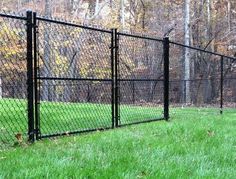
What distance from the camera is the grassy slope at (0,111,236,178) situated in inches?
160

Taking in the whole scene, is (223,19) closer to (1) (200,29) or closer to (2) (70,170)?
(1) (200,29)

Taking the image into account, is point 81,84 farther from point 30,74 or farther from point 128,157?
point 128,157

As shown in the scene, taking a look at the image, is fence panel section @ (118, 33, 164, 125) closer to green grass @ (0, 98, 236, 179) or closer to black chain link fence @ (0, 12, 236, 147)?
black chain link fence @ (0, 12, 236, 147)

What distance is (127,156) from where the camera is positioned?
485 centimetres

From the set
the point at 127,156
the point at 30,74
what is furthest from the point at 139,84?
the point at 127,156

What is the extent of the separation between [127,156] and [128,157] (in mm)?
52

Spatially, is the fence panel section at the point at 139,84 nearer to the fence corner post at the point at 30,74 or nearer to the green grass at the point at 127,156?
the green grass at the point at 127,156

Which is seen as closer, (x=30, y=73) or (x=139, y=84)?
(x=30, y=73)

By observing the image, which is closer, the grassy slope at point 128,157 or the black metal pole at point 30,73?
the grassy slope at point 128,157

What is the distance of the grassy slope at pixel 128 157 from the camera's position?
4.07m


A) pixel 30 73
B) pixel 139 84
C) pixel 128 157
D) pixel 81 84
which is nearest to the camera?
pixel 128 157

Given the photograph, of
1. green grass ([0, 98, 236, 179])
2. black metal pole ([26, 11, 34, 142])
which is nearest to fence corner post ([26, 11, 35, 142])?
black metal pole ([26, 11, 34, 142])

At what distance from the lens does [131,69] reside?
11273 millimetres

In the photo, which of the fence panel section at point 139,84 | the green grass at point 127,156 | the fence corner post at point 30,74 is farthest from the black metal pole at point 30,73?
the fence panel section at point 139,84
